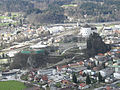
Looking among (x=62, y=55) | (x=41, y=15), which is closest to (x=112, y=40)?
(x=62, y=55)

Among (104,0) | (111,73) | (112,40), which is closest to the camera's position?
(111,73)

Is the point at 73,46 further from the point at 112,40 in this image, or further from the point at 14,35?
the point at 14,35

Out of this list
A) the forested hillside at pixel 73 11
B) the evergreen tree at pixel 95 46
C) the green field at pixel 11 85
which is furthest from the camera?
the forested hillside at pixel 73 11

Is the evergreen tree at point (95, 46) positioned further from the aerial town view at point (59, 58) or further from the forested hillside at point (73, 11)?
the forested hillside at point (73, 11)

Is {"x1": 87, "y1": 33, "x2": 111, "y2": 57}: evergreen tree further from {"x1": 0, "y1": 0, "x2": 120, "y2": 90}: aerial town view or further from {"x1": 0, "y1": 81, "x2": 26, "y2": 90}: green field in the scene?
{"x1": 0, "y1": 81, "x2": 26, "y2": 90}: green field

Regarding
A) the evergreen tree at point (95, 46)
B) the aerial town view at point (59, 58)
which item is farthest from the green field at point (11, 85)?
the evergreen tree at point (95, 46)

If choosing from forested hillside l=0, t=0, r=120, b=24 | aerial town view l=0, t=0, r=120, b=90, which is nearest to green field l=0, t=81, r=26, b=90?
aerial town view l=0, t=0, r=120, b=90
